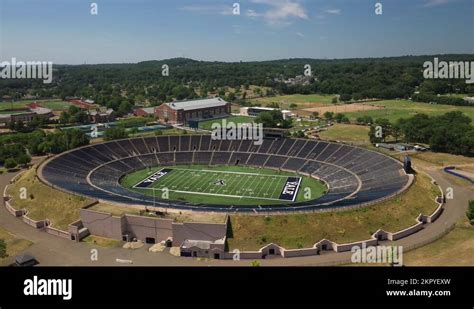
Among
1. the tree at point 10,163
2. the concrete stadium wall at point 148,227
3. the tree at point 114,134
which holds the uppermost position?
the tree at point 114,134

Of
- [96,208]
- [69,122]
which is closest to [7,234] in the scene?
[96,208]

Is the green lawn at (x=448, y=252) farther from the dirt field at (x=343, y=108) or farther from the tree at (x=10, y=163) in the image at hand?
the dirt field at (x=343, y=108)

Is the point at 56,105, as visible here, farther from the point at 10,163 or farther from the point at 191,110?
the point at 10,163

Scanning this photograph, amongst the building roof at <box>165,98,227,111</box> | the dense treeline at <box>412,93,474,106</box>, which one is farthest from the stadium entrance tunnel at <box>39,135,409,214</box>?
the dense treeline at <box>412,93,474,106</box>

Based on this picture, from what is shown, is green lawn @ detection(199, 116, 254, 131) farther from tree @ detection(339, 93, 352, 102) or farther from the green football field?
tree @ detection(339, 93, 352, 102)

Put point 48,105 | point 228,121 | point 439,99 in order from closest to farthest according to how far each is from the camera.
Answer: point 228,121
point 439,99
point 48,105

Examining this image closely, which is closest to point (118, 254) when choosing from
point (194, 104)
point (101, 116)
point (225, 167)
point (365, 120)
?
point (225, 167)

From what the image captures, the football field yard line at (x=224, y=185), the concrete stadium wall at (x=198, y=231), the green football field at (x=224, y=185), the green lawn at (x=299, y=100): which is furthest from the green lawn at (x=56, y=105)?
the concrete stadium wall at (x=198, y=231)
